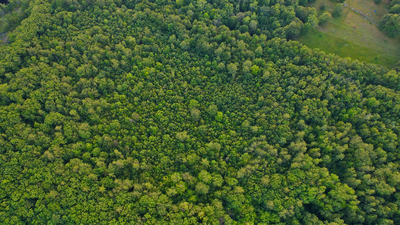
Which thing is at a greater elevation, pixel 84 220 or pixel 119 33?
pixel 119 33

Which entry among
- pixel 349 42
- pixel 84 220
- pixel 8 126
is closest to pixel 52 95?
pixel 8 126

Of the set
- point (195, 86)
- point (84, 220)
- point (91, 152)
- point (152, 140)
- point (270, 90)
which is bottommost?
point (84, 220)

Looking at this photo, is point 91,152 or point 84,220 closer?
point 84,220

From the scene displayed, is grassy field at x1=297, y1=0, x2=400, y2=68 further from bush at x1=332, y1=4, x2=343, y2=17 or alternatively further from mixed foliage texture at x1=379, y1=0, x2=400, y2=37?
mixed foliage texture at x1=379, y1=0, x2=400, y2=37

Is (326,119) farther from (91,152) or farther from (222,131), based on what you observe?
(91,152)

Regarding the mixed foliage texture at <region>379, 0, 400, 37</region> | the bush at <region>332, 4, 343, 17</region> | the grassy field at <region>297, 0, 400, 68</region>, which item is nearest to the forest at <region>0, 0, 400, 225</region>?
the grassy field at <region>297, 0, 400, 68</region>

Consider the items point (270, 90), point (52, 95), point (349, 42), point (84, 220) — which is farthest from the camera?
point (349, 42)
